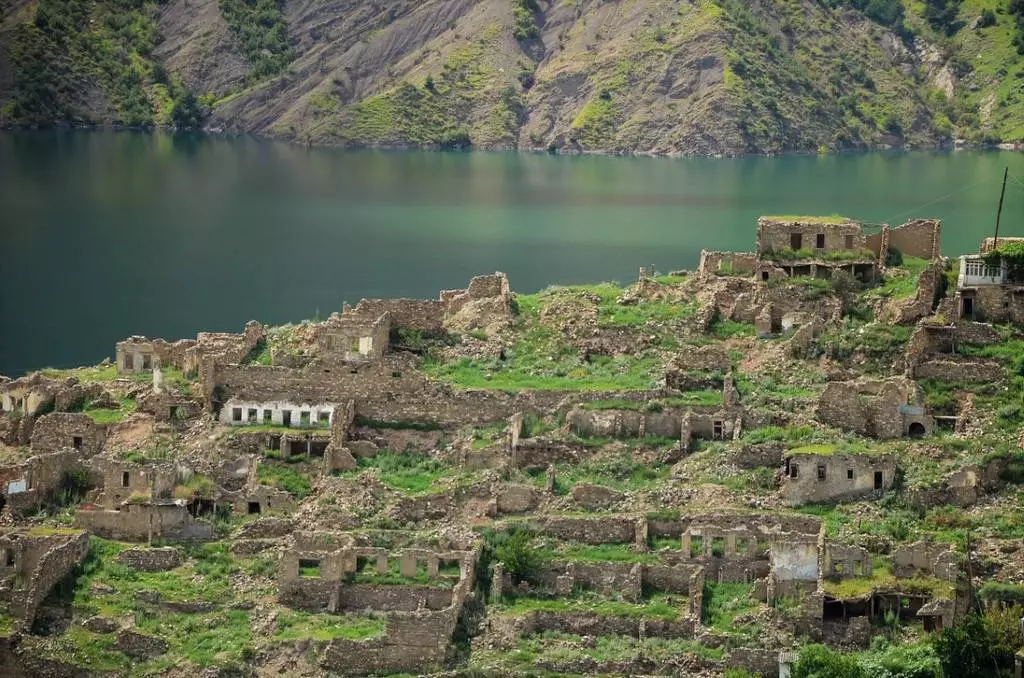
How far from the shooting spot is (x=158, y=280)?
341 ft

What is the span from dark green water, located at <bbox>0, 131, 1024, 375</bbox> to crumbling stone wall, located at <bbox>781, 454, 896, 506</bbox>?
25.8 metres

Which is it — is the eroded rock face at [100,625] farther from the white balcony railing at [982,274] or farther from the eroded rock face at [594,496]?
the white balcony railing at [982,274]

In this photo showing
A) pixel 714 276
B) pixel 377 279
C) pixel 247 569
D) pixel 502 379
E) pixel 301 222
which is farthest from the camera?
pixel 301 222

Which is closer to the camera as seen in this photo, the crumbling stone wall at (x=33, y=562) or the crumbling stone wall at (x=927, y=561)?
the crumbling stone wall at (x=927, y=561)

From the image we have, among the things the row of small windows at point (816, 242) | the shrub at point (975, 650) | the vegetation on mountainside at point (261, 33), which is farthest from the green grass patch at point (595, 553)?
the vegetation on mountainside at point (261, 33)

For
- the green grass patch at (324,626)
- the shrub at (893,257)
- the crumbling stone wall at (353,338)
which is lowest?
the green grass patch at (324,626)

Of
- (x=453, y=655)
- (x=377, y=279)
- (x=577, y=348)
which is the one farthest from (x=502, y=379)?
(x=377, y=279)

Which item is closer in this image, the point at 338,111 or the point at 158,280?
the point at 158,280

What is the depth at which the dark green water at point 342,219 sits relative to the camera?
313ft

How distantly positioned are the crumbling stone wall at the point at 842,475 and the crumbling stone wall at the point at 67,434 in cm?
1648

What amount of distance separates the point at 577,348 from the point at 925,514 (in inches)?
487

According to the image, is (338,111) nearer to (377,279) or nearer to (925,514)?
(377,279)

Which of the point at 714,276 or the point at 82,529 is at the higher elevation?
the point at 714,276

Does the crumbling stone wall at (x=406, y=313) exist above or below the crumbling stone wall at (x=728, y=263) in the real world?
below
